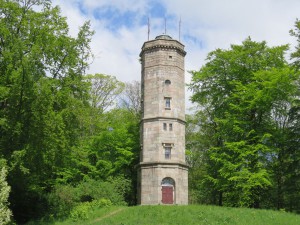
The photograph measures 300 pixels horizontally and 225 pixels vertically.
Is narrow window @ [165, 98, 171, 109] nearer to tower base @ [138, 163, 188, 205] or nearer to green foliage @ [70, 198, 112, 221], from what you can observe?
tower base @ [138, 163, 188, 205]

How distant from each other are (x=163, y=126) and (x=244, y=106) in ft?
19.7

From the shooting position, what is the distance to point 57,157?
71.0 feet

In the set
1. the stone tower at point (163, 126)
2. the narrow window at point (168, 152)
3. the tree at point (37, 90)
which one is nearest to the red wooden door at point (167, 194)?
the stone tower at point (163, 126)

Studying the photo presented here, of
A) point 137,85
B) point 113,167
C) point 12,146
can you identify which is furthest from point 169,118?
point 12,146

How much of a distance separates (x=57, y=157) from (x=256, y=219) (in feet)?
35.7

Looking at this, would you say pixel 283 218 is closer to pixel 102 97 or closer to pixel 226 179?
pixel 226 179

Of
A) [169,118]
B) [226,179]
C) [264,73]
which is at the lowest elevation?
[226,179]

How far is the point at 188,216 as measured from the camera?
2353cm

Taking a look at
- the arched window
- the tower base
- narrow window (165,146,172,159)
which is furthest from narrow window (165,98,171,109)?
the arched window

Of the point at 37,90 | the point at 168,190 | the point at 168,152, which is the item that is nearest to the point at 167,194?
the point at 168,190

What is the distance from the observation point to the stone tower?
3014 cm

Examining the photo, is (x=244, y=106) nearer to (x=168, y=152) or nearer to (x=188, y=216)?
(x=168, y=152)

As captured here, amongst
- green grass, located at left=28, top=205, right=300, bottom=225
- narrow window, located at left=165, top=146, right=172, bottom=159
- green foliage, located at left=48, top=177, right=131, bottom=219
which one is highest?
narrow window, located at left=165, top=146, right=172, bottom=159

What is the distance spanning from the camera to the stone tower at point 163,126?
30141 mm
